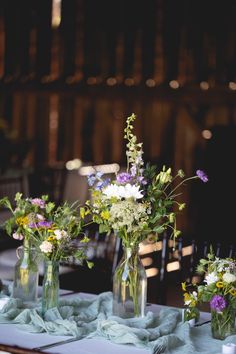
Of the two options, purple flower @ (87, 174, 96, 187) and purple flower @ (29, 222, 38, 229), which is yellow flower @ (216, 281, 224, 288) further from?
purple flower @ (29, 222, 38, 229)

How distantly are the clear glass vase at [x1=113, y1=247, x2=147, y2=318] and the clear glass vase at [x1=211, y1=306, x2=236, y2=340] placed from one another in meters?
0.25

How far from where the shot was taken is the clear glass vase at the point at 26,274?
2763 mm

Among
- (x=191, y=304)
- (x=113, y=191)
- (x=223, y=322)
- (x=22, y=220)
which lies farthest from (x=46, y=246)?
(x=223, y=322)

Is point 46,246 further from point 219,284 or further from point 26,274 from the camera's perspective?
point 219,284

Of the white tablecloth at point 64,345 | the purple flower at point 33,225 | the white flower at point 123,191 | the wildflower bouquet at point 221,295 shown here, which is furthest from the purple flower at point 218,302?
the purple flower at point 33,225

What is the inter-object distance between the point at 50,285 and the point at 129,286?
0.29 meters

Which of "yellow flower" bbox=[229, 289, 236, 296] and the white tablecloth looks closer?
the white tablecloth

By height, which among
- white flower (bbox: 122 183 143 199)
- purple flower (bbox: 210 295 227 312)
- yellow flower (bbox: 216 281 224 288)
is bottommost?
purple flower (bbox: 210 295 227 312)

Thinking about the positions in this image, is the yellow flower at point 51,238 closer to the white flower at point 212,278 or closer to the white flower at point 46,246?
the white flower at point 46,246

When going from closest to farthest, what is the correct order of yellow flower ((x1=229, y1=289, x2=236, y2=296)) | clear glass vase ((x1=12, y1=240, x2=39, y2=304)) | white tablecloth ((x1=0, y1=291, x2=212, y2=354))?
white tablecloth ((x1=0, y1=291, x2=212, y2=354))
yellow flower ((x1=229, y1=289, x2=236, y2=296))
clear glass vase ((x1=12, y1=240, x2=39, y2=304))

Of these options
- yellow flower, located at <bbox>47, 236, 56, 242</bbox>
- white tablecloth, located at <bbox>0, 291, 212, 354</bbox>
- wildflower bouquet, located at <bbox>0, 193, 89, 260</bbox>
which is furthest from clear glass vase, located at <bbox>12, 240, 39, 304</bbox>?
white tablecloth, located at <bbox>0, 291, 212, 354</bbox>

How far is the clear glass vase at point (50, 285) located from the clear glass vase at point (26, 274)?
3.5 inches

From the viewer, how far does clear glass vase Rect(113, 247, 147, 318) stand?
2582 mm

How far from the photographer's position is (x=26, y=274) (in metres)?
2.78
